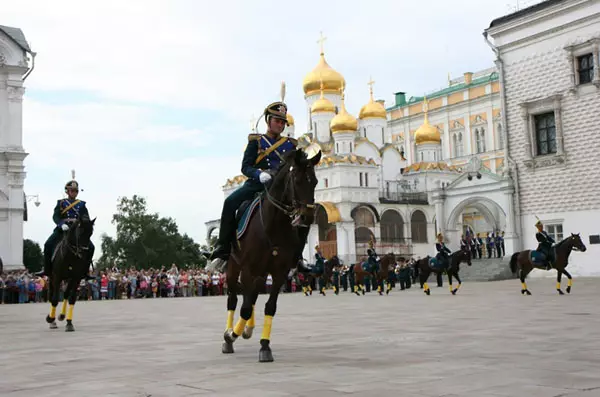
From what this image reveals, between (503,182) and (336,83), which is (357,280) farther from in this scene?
(336,83)

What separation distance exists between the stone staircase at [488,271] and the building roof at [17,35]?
26.5 m

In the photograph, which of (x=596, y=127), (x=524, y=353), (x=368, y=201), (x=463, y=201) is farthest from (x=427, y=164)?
(x=524, y=353)

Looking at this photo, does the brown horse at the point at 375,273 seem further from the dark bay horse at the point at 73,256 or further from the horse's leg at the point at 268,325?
the horse's leg at the point at 268,325

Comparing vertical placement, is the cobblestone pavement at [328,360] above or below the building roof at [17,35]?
below

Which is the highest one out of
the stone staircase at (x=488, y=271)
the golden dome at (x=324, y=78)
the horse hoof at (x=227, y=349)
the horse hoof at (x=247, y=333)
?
the golden dome at (x=324, y=78)

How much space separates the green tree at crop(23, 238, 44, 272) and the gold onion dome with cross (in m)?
28.3

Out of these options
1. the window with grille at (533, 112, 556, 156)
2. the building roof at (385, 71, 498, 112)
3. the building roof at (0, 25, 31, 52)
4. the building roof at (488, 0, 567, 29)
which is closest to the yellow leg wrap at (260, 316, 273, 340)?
the window with grille at (533, 112, 556, 156)

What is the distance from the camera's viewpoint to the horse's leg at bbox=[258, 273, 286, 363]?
680 centimetres

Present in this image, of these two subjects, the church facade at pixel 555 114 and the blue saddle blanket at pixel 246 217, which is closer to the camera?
the blue saddle blanket at pixel 246 217

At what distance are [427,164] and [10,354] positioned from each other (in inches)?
2193

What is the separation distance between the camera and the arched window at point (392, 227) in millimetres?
56094

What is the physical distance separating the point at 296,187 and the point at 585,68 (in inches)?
1166

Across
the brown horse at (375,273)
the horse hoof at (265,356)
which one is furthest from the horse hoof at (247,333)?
the brown horse at (375,273)

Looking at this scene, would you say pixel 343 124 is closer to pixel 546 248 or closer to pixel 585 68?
pixel 585 68
